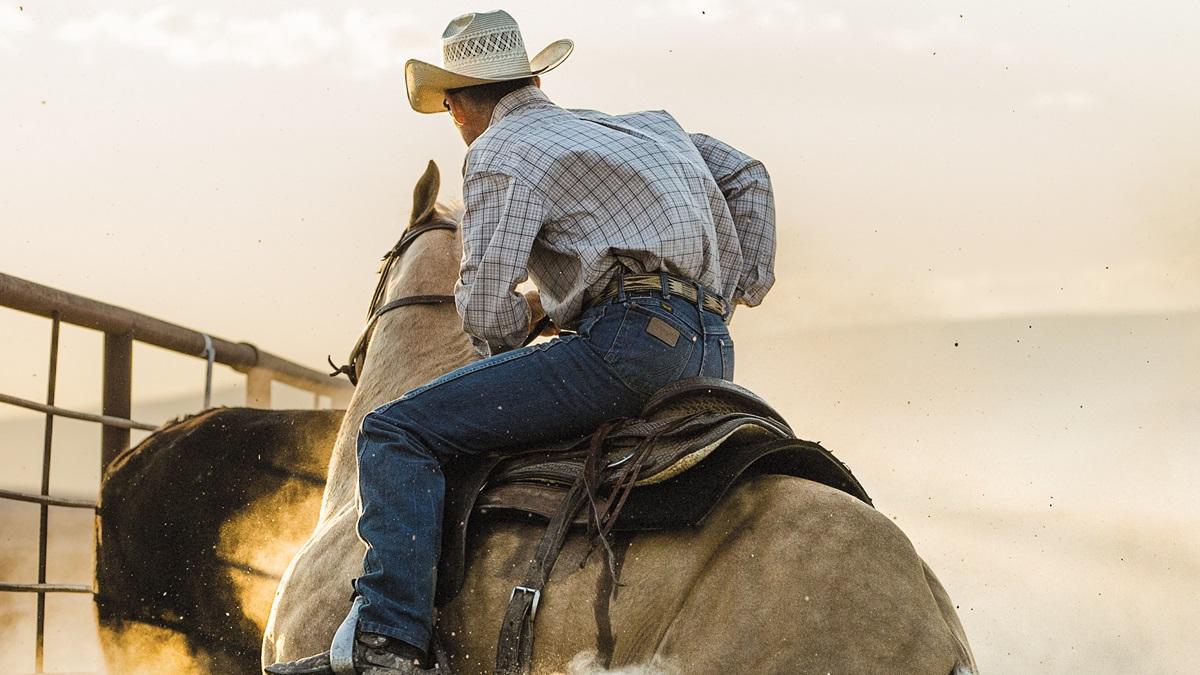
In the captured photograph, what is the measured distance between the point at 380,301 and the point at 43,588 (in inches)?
102

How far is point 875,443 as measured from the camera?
6391 mm

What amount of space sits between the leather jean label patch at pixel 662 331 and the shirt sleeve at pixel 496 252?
367mm

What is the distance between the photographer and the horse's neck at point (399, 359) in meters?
4.14

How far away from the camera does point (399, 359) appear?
4254 mm

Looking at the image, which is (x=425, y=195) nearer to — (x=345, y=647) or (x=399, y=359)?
(x=399, y=359)

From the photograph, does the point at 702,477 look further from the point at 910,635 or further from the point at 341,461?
the point at 341,461

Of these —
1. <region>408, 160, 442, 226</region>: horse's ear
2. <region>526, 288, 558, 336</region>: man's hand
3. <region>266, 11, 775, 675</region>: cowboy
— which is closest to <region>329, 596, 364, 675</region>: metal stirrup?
<region>266, 11, 775, 675</region>: cowboy

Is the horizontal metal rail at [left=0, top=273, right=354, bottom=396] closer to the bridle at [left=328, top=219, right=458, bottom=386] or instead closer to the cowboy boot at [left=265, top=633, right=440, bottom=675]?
the bridle at [left=328, top=219, right=458, bottom=386]

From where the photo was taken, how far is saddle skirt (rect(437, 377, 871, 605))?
2.96 m

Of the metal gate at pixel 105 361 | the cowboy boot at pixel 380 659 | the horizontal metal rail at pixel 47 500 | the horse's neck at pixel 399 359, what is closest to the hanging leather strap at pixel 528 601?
the cowboy boot at pixel 380 659

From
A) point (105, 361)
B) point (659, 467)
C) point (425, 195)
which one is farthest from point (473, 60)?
point (105, 361)

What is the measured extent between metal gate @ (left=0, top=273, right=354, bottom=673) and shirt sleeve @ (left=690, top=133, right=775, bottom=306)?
3277 millimetres

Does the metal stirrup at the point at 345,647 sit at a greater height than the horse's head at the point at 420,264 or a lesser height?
lesser

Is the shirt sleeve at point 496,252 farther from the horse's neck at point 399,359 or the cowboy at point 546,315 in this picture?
the horse's neck at point 399,359
